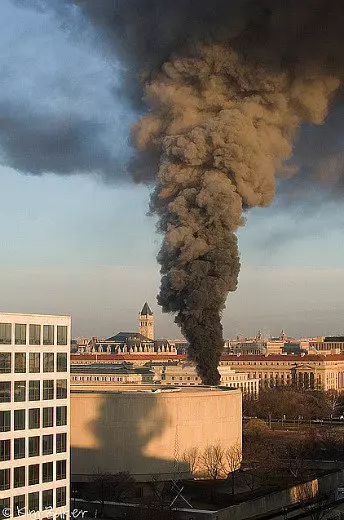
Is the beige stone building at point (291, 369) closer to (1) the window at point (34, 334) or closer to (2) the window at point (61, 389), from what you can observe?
(2) the window at point (61, 389)

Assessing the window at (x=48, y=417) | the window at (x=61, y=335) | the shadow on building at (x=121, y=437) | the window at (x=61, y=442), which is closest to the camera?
the window at (x=48, y=417)

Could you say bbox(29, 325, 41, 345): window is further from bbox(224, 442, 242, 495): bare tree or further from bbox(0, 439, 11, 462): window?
bbox(224, 442, 242, 495): bare tree

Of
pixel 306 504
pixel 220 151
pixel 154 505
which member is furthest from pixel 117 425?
pixel 220 151

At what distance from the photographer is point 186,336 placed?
47750mm

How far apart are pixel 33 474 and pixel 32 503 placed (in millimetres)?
803

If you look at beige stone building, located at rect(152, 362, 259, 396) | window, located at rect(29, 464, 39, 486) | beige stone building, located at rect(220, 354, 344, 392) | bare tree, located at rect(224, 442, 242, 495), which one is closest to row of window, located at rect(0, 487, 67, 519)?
window, located at rect(29, 464, 39, 486)

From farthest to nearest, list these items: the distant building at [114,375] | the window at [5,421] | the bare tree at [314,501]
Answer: the distant building at [114,375], the bare tree at [314,501], the window at [5,421]

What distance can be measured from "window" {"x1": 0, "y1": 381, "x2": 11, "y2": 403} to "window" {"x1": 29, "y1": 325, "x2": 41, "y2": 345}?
4.71 feet

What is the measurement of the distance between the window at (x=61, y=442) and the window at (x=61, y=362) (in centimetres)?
→ 191

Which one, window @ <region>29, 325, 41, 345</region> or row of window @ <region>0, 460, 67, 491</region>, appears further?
window @ <region>29, 325, 41, 345</region>

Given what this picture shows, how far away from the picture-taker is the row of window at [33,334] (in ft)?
→ 84.5

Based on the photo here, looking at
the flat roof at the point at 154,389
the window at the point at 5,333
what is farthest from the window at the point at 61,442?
the flat roof at the point at 154,389

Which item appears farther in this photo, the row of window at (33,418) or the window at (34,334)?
the window at (34,334)

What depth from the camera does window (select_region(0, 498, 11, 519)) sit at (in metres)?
24.9
